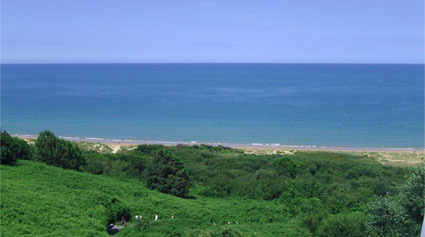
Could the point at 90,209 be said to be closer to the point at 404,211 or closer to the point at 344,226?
A: the point at 344,226

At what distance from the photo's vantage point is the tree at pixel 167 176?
21.5 m

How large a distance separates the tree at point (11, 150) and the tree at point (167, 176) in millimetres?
7712

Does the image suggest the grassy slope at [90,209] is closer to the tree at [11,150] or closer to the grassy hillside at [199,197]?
the grassy hillside at [199,197]

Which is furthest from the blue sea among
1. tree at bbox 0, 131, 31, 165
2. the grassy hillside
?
tree at bbox 0, 131, 31, 165

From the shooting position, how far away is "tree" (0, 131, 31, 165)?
20.8 meters

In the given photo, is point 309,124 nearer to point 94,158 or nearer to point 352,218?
point 94,158

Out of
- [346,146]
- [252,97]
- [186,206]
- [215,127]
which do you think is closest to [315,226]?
[186,206]

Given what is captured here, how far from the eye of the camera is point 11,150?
22109mm

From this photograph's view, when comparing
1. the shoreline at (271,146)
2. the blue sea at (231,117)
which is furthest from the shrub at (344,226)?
the blue sea at (231,117)

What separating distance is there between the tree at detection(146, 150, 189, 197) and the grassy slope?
1.30 m

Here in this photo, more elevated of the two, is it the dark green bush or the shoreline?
the dark green bush

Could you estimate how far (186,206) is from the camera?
57.9ft

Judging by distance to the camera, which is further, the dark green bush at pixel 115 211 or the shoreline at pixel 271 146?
the shoreline at pixel 271 146

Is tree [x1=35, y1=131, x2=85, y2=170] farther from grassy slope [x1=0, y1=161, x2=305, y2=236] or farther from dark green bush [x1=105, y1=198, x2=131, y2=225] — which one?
dark green bush [x1=105, y1=198, x2=131, y2=225]
